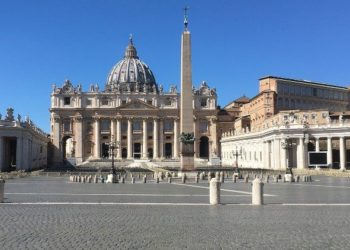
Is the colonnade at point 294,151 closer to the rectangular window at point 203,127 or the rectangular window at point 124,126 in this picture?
the rectangular window at point 203,127

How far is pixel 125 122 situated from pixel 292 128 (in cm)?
4986

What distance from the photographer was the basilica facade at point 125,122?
4218 inches

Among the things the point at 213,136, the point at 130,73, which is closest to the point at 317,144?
the point at 213,136

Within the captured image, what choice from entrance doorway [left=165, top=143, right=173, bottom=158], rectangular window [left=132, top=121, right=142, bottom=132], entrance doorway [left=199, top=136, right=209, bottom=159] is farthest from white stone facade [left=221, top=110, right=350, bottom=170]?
rectangular window [left=132, top=121, right=142, bottom=132]

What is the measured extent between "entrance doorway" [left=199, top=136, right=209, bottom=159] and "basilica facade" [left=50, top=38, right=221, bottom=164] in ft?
1.20

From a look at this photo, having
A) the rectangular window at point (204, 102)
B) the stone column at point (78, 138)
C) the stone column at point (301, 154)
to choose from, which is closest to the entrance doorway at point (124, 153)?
the stone column at point (78, 138)

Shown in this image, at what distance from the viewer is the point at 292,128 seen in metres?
66.6

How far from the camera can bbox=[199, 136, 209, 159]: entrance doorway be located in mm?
112688

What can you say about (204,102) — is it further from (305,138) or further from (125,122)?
(305,138)

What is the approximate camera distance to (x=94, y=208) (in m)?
15.6

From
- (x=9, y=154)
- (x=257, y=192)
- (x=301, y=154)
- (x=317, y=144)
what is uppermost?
(x=317, y=144)

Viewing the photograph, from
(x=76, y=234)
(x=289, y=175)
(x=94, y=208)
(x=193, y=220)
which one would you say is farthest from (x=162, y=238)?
(x=289, y=175)

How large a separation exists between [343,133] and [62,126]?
6352 cm

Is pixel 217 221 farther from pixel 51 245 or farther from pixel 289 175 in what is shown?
pixel 289 175
